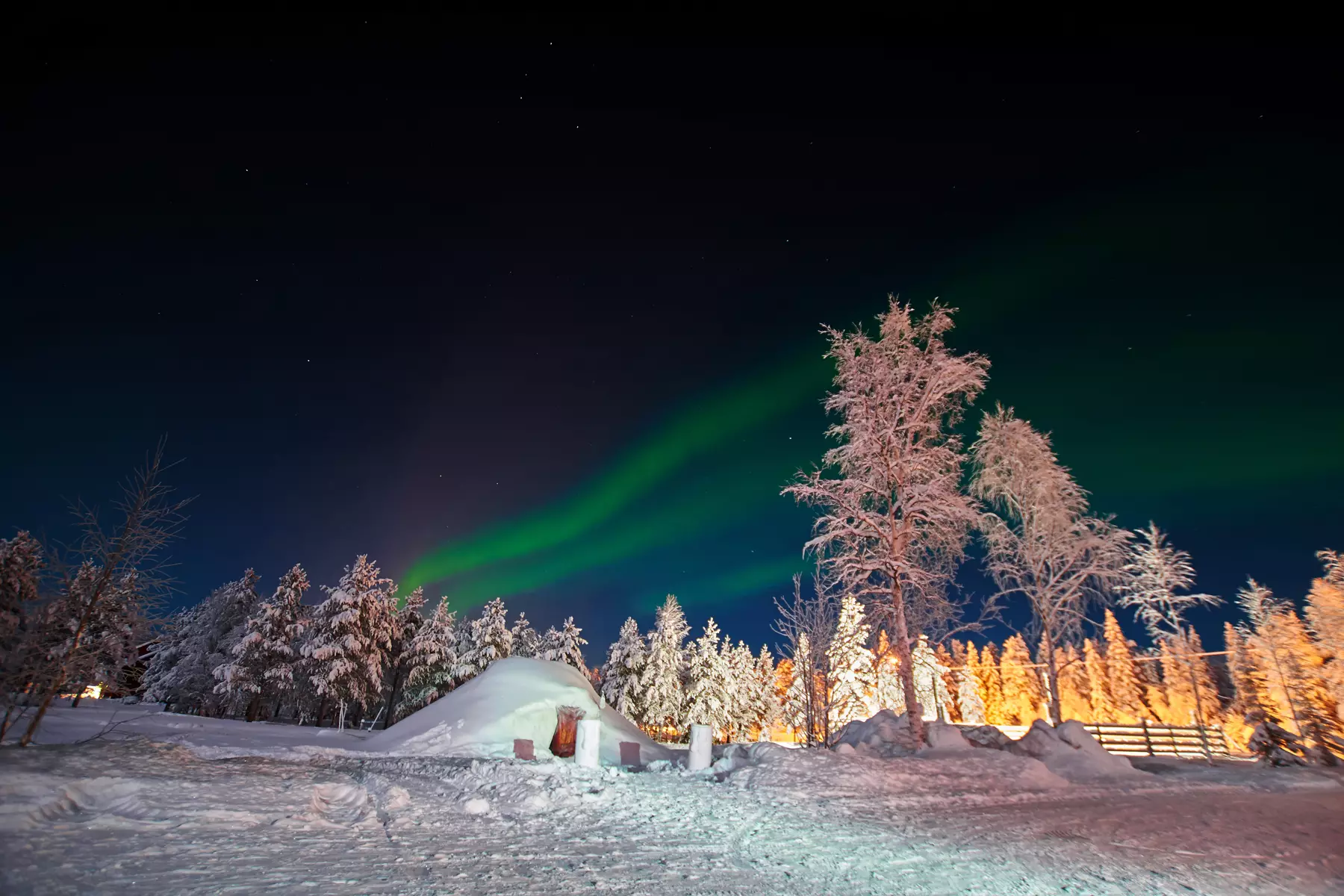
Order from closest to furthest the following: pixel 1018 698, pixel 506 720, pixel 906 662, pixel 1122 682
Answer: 1. pixel 906 662
2. pixel 506 720
3. pixel 1122 682
4. pixel 1018 698

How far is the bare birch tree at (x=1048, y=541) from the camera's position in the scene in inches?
894

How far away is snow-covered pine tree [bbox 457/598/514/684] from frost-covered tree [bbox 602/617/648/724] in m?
8.09

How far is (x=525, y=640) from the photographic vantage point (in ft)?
165

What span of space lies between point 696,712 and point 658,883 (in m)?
45.6

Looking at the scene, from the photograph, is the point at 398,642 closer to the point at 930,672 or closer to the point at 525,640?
the point at 525,640

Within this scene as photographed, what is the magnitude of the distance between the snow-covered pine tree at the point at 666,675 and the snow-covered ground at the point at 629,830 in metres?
35.0

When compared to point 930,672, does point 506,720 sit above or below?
below

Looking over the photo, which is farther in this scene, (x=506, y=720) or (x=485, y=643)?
(x=485, y=643)

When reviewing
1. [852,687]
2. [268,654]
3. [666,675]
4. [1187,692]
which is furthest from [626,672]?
[1187,692]

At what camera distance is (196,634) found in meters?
41.2

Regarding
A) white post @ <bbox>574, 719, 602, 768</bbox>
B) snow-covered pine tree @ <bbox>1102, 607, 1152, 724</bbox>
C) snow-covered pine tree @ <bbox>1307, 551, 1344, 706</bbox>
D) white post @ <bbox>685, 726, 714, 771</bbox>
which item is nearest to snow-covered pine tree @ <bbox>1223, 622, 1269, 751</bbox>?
snow-covered pine tree @ <bbox>1307, 551, 1344, 706</bbox>

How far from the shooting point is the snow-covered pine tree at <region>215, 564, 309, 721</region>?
116ft

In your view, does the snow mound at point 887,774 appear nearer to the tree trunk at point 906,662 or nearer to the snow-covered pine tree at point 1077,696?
the tree trunk at point 906,662

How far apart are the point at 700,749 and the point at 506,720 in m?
8.63
